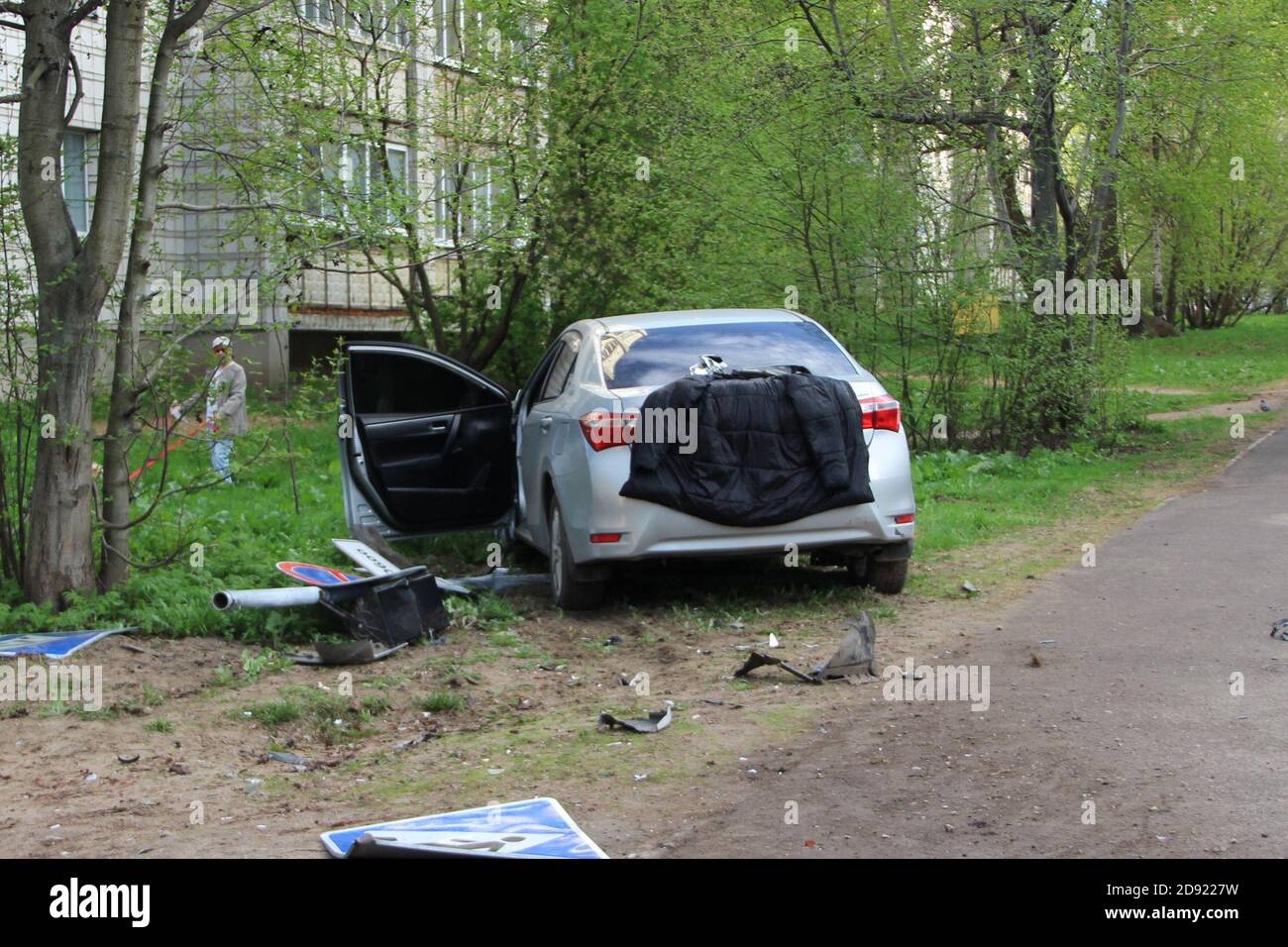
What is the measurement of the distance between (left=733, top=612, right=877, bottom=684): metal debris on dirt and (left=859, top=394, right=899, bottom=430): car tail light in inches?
72.8

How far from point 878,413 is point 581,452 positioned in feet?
6.08

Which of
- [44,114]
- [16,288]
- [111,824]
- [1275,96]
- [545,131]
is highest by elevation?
[1275,96]

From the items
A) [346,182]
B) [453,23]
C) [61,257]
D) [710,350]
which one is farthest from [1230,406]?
[61,257]

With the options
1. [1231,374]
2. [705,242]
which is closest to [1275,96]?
[1231,374]

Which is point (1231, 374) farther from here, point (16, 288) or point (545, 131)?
point (16, 288)

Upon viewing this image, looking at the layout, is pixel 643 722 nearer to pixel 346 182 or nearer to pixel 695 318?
pixel 695 318

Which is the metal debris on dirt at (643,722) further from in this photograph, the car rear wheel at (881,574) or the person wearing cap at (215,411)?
the person wearing cap at (215,411)

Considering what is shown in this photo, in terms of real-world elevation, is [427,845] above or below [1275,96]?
below

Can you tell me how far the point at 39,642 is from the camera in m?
7.74

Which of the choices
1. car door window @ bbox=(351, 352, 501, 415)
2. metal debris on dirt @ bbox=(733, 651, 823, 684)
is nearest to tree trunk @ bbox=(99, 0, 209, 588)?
car door window @ bbox=(351, 352, 501, 415)

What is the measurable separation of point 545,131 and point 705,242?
220 cm

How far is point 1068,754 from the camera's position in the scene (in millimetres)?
5570

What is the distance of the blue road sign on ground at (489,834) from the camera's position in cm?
459

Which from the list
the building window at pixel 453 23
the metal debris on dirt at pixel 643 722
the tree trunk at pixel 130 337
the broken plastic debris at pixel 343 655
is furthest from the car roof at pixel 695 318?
the building window at pixel 453 23
